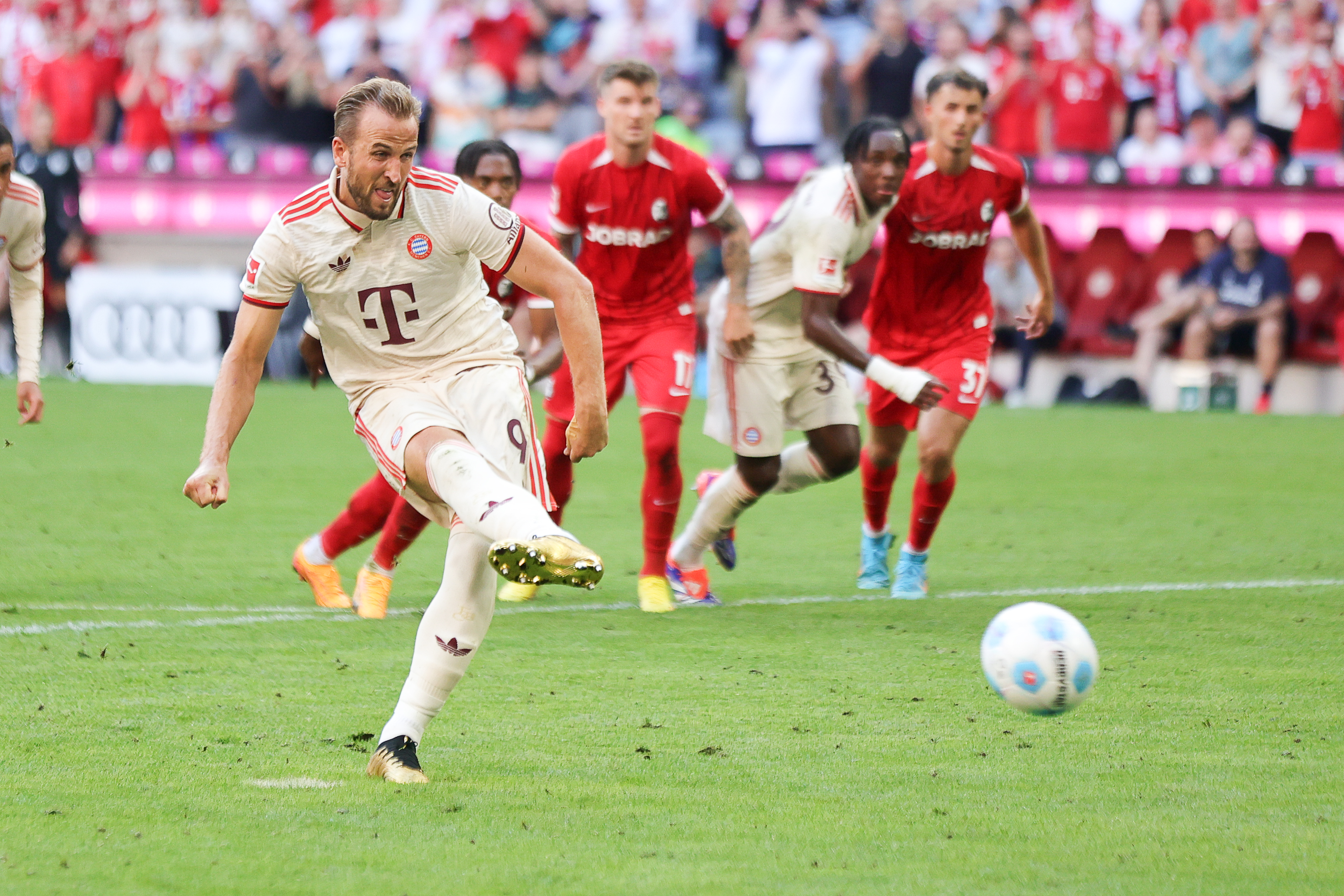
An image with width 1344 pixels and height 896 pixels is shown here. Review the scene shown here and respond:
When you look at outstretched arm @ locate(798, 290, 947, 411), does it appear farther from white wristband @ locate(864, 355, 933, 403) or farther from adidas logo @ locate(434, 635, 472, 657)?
adidas logo @ locate(434, 635, 472, 657)

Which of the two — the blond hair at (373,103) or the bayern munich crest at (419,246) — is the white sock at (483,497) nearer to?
the bayern munich crest at (419,246)

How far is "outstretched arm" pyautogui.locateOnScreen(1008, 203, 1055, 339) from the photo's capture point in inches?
312

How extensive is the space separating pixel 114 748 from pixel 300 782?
2.14 feet

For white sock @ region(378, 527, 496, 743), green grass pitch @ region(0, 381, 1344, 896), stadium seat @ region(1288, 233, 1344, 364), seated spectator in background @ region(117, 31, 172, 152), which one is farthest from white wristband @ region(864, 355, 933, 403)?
seated spectator in background @ region(117, 31, 172, 152)

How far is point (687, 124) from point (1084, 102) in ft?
12.7

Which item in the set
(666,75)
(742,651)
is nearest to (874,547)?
(742,651)

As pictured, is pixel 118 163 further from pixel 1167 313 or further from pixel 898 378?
pixel 898 378

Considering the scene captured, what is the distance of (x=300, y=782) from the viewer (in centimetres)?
441

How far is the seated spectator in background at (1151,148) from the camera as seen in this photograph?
16.6 metres

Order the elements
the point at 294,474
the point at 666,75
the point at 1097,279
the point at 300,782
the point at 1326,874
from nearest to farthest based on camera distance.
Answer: the point at 1326,874 < the point at 300,782 < the point at 294,474 < the point at 1097,279 < the point at 666,75

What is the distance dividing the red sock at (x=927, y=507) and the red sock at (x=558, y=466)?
1.50 m

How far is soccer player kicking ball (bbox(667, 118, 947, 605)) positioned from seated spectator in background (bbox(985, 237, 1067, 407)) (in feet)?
29.1

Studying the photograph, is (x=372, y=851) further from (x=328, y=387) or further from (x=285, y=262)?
(x=328, y=387)

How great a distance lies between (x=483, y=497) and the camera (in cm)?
433
